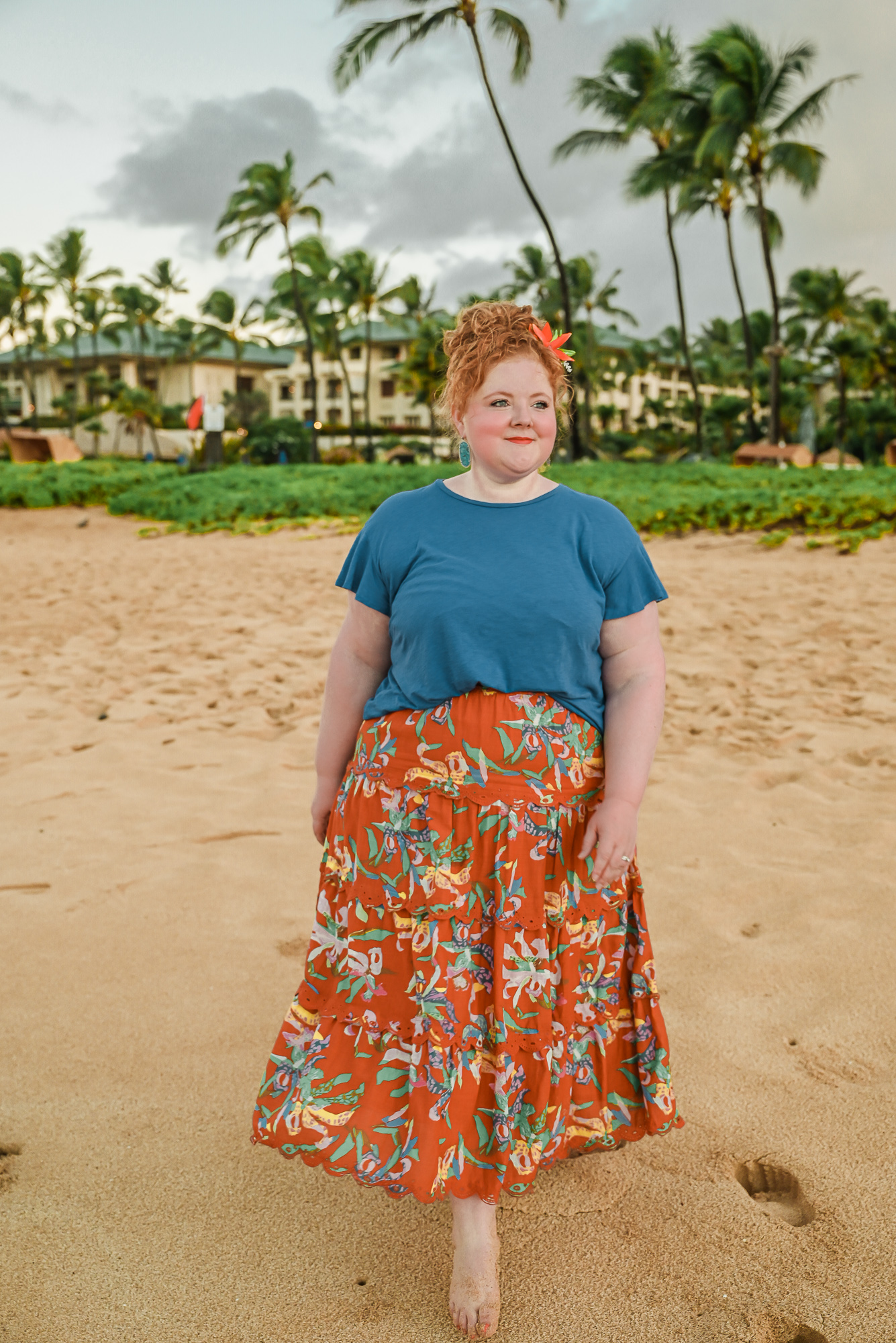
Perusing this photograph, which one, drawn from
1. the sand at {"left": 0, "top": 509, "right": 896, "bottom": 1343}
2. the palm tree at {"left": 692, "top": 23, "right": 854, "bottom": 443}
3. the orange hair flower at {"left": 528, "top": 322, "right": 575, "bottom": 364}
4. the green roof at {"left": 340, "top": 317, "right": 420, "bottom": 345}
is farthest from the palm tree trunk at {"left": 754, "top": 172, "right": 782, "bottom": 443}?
the green roof at {"left": 340, "top": 317, "right": 420, "bottom": 345}

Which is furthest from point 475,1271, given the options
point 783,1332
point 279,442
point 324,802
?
point 279,442

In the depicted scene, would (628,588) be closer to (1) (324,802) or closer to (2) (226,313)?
(1) (324,802)

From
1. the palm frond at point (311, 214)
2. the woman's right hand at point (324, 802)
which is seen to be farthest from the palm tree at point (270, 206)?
the woman's right hand at point (324, 802)

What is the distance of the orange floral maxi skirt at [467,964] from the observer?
1.57 m

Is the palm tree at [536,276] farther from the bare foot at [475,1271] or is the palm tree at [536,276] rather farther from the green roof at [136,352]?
the bare foot at [475,1271]

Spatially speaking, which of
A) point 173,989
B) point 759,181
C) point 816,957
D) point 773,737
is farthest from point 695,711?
point 759,181

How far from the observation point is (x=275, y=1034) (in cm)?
244

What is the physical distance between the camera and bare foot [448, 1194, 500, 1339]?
1.56 m

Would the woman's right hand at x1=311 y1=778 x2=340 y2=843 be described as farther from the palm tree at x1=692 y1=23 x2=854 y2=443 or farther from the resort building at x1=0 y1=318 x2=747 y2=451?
the resort building at x1=0 y1=318 x2=747 y2=451

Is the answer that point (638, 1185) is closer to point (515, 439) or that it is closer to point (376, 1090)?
point (376, 1090)

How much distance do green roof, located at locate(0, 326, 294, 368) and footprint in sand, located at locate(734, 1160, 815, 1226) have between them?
56.1 metres

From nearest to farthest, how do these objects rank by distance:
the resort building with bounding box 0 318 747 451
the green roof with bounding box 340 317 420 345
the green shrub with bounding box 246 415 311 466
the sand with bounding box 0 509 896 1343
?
1. the sand with bounding box 0 509 896 1343
2. the green shrub with bounding box 246 415 311 466
3. the green roof with bounding box 340 317 420 345
4. the resort building with bounding box 0 318 747 451

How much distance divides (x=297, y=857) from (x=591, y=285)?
136 ft

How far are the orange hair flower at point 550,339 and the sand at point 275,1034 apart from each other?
63.0 inches
